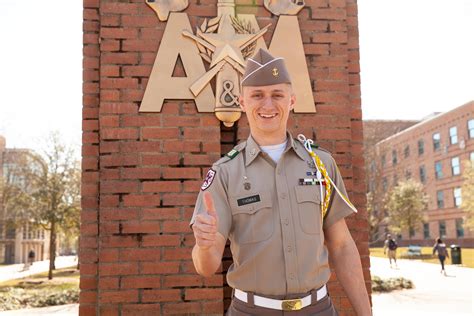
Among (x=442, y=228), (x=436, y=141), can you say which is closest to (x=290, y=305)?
(x=436, y=141)

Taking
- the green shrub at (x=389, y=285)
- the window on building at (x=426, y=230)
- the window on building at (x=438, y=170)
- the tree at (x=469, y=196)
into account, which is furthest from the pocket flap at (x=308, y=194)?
the window on building at (x=426, y=230)

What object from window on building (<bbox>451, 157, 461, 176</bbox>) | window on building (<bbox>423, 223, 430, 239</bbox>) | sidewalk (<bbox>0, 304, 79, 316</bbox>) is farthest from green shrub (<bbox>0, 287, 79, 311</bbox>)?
window on building (<bbox>423, 223, 430, 239</bbox>)

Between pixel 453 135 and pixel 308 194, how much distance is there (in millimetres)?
49972

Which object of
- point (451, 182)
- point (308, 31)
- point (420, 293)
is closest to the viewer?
point (308, 31)

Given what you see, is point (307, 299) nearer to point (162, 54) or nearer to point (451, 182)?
point (162, 54)

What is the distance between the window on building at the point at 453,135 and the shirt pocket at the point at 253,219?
163 ft

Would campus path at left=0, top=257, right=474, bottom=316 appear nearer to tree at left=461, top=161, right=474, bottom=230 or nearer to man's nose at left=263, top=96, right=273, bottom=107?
man's nose at left=263, top=96, right=273, bottom=107

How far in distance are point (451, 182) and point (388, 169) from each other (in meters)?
7.85

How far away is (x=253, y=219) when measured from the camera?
2.17 m

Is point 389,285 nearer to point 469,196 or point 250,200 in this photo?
point 250,200

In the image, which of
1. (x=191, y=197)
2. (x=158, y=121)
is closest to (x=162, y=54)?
(x=158, y=121)

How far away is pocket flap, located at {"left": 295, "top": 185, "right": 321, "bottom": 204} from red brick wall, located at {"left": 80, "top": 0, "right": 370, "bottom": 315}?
5.15 feet

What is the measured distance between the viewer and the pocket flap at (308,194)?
222 cm

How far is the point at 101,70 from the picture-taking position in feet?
12.4
